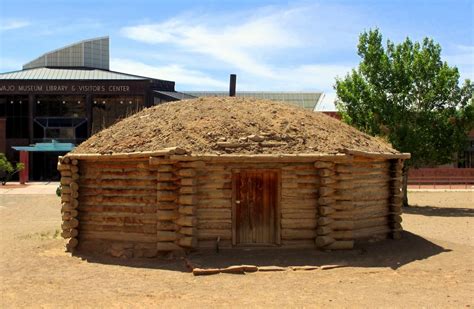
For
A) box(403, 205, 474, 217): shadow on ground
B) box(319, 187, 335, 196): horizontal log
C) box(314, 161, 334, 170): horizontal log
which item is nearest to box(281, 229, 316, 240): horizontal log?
box(319, 187, 335, 196): horizontal log

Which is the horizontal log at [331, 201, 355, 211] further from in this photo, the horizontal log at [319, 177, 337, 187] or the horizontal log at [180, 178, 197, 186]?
the horizontal log at [180, 178, 197, 186]

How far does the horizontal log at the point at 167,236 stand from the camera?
12.2 m

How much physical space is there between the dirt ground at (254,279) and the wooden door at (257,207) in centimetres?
44

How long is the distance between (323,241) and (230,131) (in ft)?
11.4

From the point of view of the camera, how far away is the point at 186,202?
39.8 ft

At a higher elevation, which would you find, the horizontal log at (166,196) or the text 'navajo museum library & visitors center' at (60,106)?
the text 'navajo museum library & visitors center' at (60,106)

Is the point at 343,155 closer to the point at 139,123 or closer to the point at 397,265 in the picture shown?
the point at 397,265

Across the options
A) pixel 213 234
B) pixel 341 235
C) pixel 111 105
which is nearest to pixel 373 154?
pixel 341 235

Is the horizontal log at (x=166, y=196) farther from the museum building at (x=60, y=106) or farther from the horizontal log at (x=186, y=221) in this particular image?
the museum building at (x=60, y=106)

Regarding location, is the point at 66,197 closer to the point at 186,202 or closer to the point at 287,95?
the point at 186,202

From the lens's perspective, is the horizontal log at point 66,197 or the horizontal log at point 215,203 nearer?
the horizontal log at point 215,203

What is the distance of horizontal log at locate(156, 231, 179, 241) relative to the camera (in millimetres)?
12250

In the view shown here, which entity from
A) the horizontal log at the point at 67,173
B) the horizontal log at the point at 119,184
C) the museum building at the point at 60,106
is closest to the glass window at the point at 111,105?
the museum building at the point at 60,106

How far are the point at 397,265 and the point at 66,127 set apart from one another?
1691 inches
